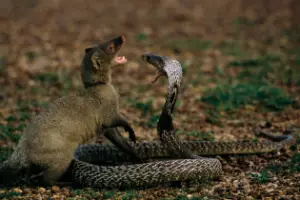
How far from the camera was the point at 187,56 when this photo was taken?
13156 mm

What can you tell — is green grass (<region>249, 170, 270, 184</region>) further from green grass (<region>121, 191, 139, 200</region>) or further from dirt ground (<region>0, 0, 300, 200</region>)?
green grass (<region>121, 191, 139, 200</region>)

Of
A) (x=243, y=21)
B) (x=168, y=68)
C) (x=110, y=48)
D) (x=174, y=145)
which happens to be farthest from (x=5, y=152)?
(x=243, y=21)

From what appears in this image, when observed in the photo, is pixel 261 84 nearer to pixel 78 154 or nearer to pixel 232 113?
pixel 232 113

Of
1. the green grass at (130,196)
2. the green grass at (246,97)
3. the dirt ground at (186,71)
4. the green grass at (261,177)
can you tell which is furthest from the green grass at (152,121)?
the green grass at (130,196)

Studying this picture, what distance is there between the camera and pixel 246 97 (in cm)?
934

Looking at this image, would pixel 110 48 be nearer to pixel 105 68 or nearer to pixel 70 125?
pixel 105 68

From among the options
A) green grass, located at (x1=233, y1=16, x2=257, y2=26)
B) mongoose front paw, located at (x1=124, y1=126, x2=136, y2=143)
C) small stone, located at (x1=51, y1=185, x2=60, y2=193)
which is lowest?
small stone, located at (x1=51, y1=185, x2=60, y2=193)

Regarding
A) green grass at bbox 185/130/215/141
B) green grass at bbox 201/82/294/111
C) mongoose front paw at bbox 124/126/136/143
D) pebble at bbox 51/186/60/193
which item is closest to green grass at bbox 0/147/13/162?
pebble at bbox 51/186/60/193

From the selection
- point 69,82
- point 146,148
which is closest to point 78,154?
point 146,148

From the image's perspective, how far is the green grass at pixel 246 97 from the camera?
356 inches

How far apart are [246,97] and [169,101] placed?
13.1 feet

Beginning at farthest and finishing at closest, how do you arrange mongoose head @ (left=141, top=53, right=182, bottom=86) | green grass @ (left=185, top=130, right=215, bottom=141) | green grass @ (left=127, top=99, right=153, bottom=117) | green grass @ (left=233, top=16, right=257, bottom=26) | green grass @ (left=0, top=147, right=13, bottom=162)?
1. green grass @ (left=233, top=16, right=257, bottom=26)
2. green grass @ (left=127, top=99, right=153, bottom=117)
3. green grass @ (left=185, top=130, right=215, bottom=141)
4. green grass @ (left=0, top=147, right=13, bottom=162)
5. mongoose head @ (left=141, top=53, right=182, bottom=86)

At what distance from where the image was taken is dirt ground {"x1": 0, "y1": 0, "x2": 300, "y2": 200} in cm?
583

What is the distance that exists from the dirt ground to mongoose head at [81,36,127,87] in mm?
1346
